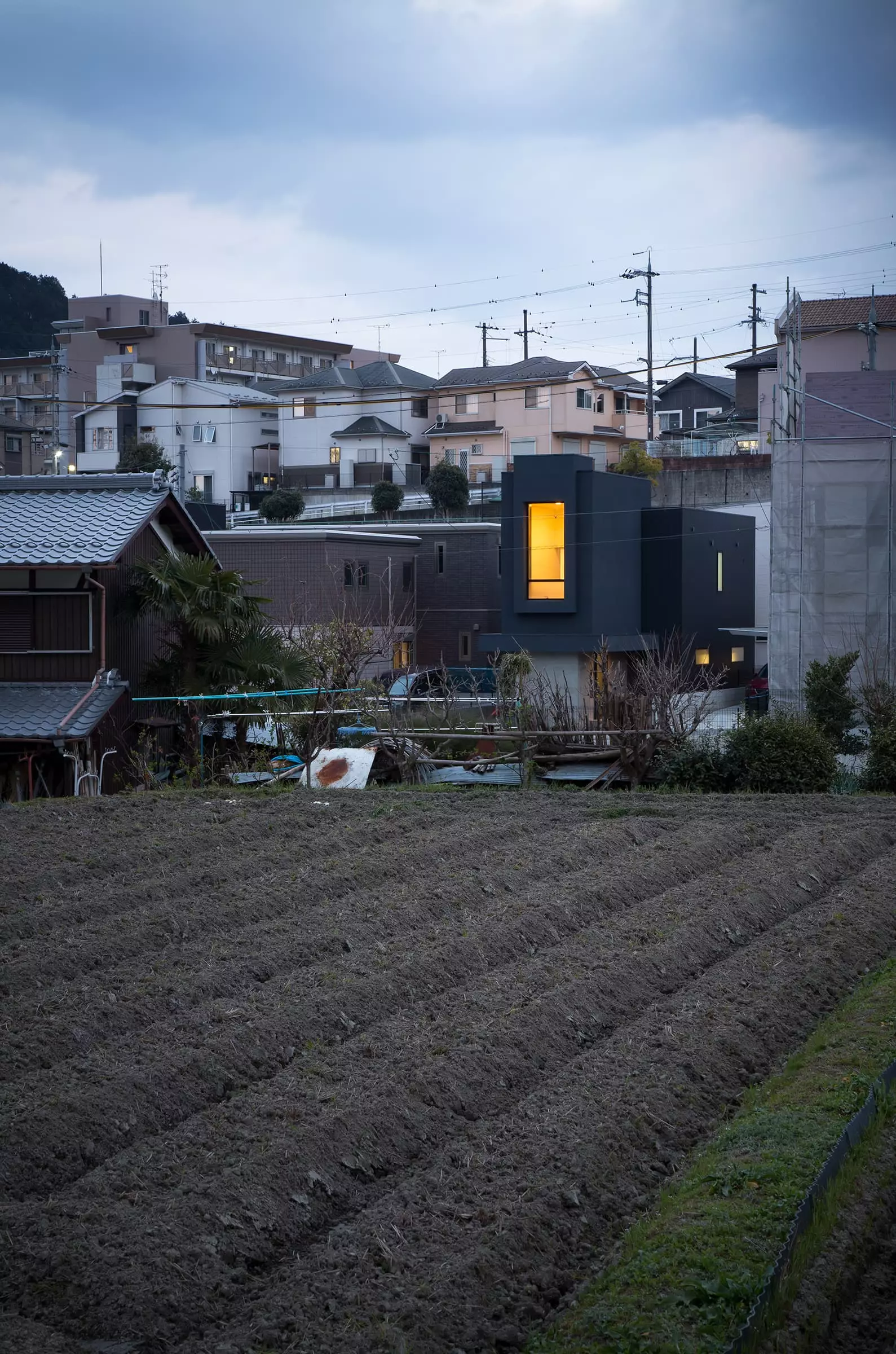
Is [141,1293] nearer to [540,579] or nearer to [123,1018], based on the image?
[123,1018]

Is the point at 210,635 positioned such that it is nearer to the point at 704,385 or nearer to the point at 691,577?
the point at 691,577

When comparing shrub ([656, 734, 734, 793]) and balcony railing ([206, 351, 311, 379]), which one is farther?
balcony railing ([206, 351, 311, 379])

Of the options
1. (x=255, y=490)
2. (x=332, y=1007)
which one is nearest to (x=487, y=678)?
(x=332, y=1007)

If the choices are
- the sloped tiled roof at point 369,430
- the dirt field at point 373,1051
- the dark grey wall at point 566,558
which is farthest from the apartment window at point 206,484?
the dirt field at point 373,1051

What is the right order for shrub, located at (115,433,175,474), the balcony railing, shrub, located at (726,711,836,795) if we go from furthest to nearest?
the balcony railing
shrub, located at (115,433,175,474)
shrub, located at (726,711,836,795)

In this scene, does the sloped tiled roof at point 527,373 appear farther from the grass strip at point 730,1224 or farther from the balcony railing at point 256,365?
the grass strip at point 730,1224

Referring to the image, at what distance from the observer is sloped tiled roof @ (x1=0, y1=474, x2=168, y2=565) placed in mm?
15633

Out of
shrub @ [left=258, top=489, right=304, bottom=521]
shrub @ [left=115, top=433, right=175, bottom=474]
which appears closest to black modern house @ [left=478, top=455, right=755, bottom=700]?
shrub @ [left=258, top=489, right=304, bottom=521]

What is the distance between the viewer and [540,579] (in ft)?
79.5

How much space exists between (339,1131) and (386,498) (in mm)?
38836

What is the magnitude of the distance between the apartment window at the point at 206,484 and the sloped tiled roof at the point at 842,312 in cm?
2286

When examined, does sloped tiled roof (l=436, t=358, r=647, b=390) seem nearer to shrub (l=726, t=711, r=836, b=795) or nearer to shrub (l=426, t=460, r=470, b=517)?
shrub (l=426, t=460, r=470, b=517)

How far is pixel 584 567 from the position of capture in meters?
24.1

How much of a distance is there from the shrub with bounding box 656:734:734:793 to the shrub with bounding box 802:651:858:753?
1.70 m
